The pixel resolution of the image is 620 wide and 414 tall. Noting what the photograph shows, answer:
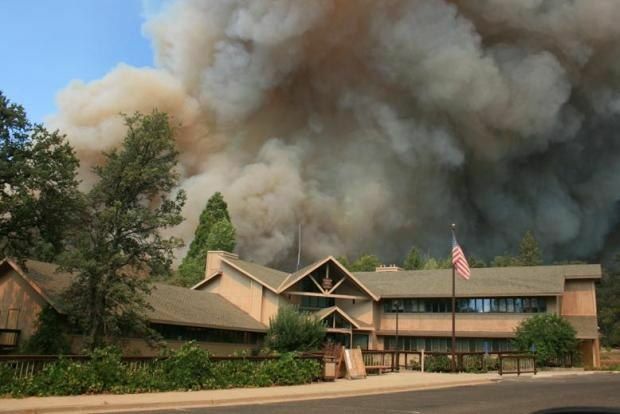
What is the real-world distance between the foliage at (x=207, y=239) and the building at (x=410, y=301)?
14.4 m

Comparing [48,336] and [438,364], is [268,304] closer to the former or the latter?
[438,364]

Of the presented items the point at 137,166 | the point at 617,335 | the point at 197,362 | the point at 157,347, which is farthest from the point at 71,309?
the point at 617,335

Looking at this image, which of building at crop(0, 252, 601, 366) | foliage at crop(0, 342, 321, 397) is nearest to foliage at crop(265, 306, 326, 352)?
building at crop(0, 252, 601, 366)

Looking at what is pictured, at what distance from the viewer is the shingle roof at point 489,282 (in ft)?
127

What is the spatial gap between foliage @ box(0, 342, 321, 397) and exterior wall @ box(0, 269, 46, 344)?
35.3 ft

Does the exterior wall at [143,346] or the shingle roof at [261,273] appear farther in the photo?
the shingle roof at [261,273]

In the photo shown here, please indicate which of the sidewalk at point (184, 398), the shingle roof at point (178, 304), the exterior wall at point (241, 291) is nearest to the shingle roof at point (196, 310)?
the shingle roof at point (178, 304)

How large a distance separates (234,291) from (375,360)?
14756mm

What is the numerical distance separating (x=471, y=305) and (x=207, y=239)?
3023cm

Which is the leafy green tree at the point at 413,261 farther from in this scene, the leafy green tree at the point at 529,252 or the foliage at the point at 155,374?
the foliage at the point at 155,374

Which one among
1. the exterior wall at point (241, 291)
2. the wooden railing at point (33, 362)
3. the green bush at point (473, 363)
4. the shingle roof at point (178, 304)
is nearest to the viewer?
the wooden railing at point (33, 362)

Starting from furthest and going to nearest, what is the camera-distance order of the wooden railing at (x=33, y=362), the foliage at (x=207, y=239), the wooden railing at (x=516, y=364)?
the foliage at (x=207, y=239) → the wooden railing at (x=516, y=364) → the wooden railing at (x=33, y=362)

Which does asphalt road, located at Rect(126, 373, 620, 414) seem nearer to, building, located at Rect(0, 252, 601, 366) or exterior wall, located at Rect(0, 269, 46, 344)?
exterior wall, located at Rect(0, 269, 46, 344)

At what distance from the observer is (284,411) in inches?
451
